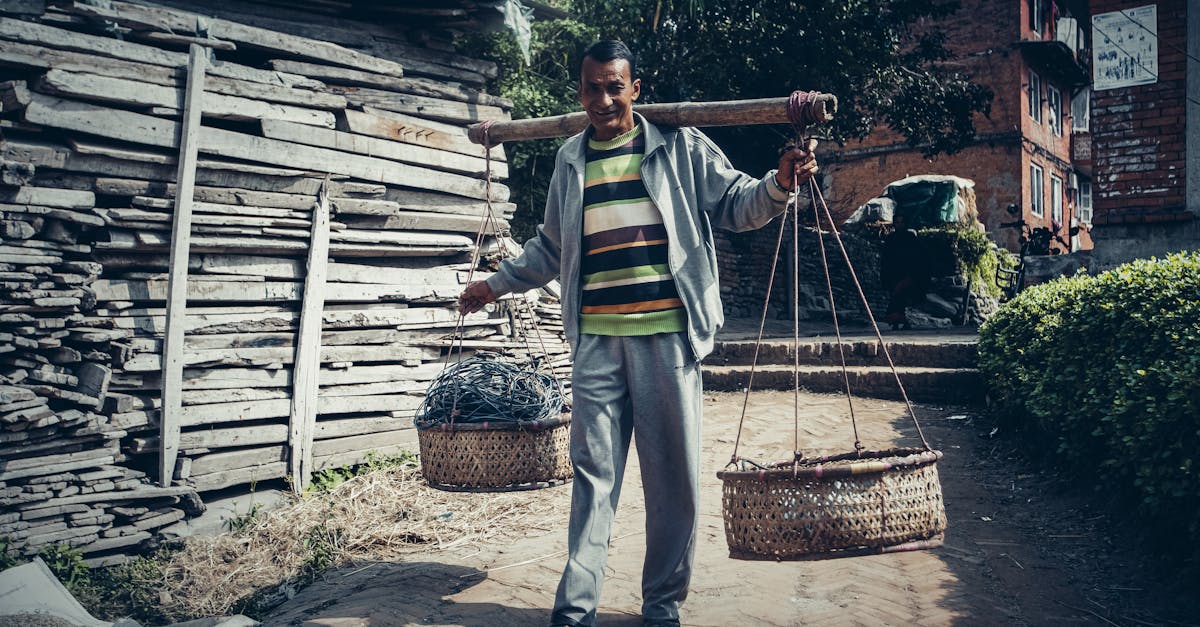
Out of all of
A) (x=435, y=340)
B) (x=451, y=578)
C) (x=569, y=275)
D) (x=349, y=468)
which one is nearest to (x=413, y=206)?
(x=435, y=340)

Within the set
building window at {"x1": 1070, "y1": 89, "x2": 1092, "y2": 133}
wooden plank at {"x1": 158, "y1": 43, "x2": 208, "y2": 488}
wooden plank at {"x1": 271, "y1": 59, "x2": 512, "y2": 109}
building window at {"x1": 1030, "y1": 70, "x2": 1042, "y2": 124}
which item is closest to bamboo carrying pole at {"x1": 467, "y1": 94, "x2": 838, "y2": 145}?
wooden plank at {"x1": 158, "y1": 43, "x2": 208, "y2": 488}

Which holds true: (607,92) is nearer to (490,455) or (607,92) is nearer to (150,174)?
(490,455)

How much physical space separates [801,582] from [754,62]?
10.7 meters

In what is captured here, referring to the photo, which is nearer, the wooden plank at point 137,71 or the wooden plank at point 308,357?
the wooden plank at point 137,71

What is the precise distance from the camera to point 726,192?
328cm

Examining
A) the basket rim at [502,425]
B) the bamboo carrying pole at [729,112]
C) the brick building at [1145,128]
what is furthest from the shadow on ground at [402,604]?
the brick building at [1145,128]

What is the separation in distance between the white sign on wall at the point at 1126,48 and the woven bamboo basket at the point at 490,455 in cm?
783

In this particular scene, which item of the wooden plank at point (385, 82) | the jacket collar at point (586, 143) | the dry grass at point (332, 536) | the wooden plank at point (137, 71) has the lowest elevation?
the dry grass at point (332, 536)

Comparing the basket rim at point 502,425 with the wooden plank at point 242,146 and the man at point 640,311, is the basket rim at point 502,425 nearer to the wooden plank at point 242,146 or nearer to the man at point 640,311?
the man at point 640,311

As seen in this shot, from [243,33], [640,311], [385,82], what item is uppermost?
[243,33]

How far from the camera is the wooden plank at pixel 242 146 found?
5.40 m

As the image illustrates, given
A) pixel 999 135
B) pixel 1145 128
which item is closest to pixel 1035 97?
pixel 999 135

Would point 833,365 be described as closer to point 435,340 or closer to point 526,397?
point 435,340

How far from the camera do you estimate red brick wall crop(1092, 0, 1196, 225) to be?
8.59 meters
